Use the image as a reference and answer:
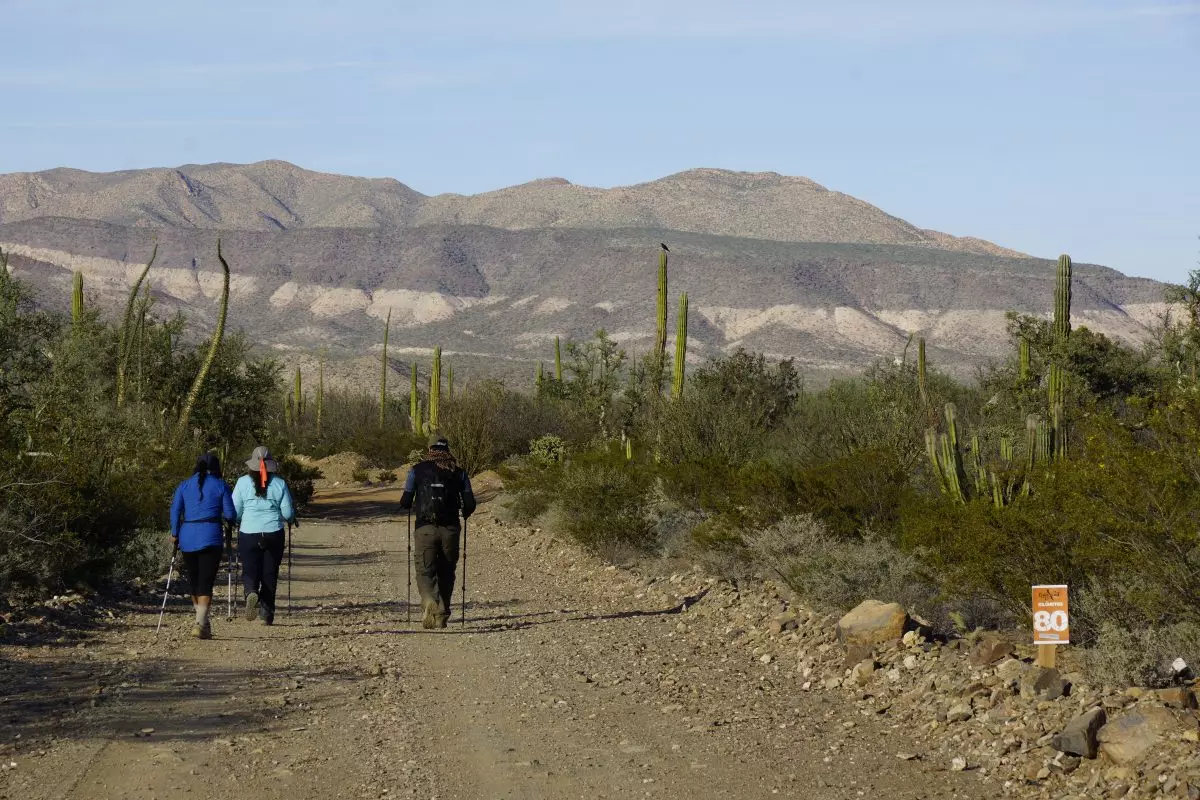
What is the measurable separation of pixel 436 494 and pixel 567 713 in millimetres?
4183

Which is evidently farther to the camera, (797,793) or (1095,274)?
(1095,274)

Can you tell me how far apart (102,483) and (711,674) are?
9621 mm

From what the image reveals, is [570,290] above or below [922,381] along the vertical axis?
above

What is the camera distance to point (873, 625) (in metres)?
10.8

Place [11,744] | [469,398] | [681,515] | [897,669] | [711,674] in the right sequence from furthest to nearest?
[469,398] → [681,515] → [711,674] → [897,669] → [11,744]

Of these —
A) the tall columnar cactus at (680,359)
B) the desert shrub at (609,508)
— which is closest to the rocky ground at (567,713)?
the desert shrub at (609,508)

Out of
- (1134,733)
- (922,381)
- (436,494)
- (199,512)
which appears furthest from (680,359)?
(1134,733)

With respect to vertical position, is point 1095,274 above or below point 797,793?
above

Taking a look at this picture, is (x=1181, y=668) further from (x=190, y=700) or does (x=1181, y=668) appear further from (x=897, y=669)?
(x=190, y=700)

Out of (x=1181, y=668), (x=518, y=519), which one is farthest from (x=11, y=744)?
(x=518, y=519)

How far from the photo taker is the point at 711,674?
10930 mm

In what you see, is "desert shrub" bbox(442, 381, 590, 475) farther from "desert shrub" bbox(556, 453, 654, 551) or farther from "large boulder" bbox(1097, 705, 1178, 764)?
"large boulder" bbox(1097, 705, 1178, 764)

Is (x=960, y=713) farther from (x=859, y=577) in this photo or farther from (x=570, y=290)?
(x=570, y=290)

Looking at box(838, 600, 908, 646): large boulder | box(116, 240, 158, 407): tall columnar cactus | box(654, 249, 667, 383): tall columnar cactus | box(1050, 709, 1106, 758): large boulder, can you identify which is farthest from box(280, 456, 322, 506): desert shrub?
box(1050, 709, 1106, 758): large boulder
